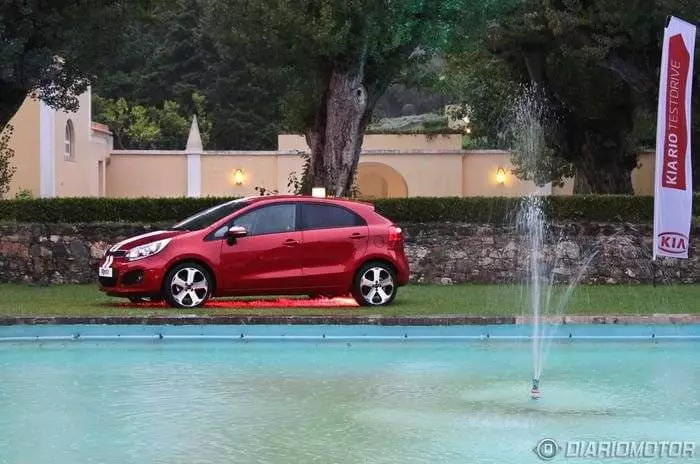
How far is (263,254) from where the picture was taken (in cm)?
1639

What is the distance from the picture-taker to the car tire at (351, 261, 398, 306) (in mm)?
16844

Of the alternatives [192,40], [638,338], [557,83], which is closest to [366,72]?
[557,83]

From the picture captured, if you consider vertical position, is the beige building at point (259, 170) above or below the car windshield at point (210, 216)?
above

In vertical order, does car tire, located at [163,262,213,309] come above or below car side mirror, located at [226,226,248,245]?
below

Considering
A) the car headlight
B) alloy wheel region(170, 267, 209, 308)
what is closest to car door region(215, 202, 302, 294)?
alloy wheel region(170, 267, 209, 308)

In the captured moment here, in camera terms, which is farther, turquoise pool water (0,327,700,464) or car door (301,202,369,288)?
car door (301,202,369,288)

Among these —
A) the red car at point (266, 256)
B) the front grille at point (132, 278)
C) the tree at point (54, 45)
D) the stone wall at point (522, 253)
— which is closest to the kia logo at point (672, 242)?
the stone wall at point (522, 253)

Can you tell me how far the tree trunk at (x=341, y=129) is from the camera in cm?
2328

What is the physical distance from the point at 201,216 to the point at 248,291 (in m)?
→ 1.30

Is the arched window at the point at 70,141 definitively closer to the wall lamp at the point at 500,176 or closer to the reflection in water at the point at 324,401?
the wall lamp at the point at 500,176

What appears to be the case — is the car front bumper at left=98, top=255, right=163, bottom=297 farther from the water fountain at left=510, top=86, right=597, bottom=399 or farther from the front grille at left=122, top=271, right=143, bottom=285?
the water fountain at left=510, top=86, right=597, bottom=399

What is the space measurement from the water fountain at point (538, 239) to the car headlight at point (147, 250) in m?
4.90

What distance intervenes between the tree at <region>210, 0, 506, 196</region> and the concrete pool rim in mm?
8621

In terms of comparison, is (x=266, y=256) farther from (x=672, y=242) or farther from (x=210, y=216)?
(x=672, y=242)
